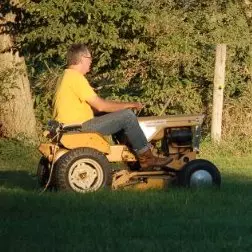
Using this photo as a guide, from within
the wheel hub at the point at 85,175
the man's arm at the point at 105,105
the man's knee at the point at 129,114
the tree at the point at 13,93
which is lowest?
the wheel hub at the point at 85,175

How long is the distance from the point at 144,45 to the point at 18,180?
17.3ft

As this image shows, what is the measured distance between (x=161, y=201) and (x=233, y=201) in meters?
0.78

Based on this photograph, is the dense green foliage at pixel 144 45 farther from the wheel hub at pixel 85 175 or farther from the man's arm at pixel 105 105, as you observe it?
the wheel hub at pixel 85 175

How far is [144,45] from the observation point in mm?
16453

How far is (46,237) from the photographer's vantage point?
23.3 feet

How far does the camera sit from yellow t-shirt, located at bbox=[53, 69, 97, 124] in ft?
34.0

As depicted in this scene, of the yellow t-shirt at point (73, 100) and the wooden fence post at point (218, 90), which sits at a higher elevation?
the wooden fence post at point (218, 90)

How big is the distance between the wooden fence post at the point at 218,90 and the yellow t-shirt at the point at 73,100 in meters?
5.88

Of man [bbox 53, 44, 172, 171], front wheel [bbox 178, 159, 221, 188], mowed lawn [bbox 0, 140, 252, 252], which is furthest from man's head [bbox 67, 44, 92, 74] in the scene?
front wheel [bbox 178, 159, 221, 188]

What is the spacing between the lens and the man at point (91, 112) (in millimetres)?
10297

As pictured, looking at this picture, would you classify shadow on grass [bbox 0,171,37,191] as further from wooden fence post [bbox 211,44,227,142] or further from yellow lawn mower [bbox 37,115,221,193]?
wooden fence post [bbox 211,44,227,142]

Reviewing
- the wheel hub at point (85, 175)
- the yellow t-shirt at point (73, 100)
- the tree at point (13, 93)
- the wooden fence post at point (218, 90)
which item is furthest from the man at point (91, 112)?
the tree at point (13, 93)

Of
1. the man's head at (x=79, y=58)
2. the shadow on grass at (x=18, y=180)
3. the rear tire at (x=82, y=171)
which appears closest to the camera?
the rear tire at (x=82, y=171)

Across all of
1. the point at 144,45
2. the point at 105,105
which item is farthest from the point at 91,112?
the point at 144,45
